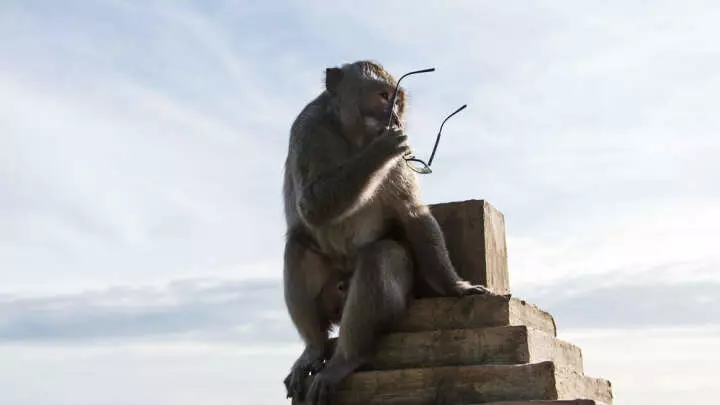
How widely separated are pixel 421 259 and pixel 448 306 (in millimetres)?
607

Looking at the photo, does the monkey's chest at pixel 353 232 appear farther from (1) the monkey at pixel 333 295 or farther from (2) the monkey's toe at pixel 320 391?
(2) the monkey's toe at pixel 320 391

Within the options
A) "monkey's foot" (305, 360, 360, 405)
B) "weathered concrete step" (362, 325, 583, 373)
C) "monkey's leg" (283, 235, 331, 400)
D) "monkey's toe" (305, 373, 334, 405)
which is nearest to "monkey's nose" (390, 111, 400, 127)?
"monkey's leg" (283, 235, 331, 400)

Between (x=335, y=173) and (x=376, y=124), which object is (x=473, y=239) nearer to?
(x=376, y=124)

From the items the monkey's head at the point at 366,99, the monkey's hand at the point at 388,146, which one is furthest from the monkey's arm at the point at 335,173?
the monkey's head at the point at 366,99

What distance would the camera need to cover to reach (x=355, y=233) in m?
10.2

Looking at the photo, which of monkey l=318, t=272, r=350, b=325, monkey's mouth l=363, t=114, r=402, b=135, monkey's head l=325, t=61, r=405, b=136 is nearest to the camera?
monkey's mouth l=363, t=114, r=402, b=135

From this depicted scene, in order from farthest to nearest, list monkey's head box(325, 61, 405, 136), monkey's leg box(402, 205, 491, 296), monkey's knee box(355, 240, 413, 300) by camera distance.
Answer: monkey's leg box(402, 205, 491, 296)
monkey's head box(325, 61, 405, 136)
monkey's knee box(355, 240, 413, 300)

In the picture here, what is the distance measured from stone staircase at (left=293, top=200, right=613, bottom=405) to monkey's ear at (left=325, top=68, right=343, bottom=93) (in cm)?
246

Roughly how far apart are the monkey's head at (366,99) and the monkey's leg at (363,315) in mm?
1281

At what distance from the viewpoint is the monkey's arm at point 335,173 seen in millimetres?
9414

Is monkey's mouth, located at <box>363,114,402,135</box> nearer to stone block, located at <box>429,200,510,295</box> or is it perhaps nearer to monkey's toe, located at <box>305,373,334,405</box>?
stone block, located at <box>429,200,510,295</box>

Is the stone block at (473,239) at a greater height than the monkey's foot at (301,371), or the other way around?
the stone block at (473,239)

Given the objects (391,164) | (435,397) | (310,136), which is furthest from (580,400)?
(310,136)

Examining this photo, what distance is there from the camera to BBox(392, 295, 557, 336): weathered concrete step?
9.84 metres
